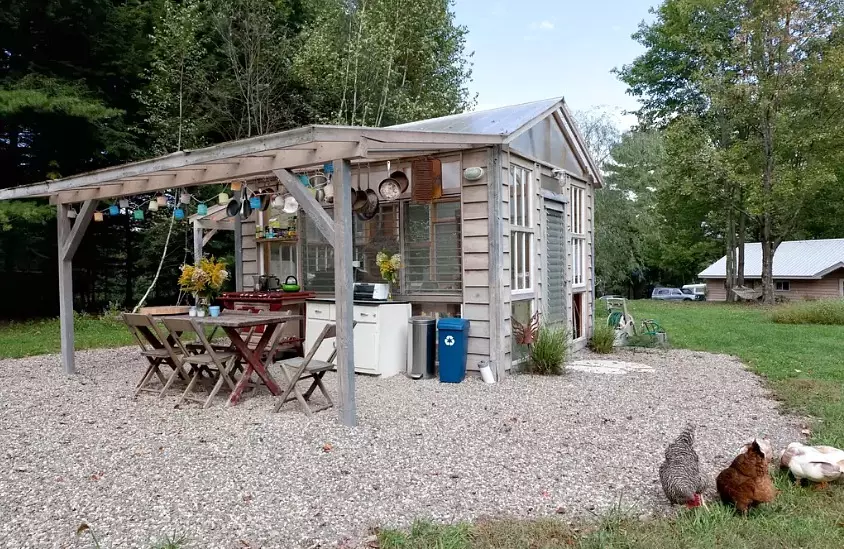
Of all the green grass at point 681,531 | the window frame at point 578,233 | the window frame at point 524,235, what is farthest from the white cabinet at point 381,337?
the green grass at point 681,531

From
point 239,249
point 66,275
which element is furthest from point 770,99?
point 66,275

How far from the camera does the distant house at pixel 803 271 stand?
81.5 feet

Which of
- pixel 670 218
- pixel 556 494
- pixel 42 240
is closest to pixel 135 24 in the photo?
pixel 42 240

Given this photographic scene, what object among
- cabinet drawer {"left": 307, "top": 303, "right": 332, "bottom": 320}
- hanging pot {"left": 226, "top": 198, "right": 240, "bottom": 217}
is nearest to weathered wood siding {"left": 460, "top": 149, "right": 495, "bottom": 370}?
cabinet drawer {"left": 307, "top": 303, "right": 332, "bottom": 320}

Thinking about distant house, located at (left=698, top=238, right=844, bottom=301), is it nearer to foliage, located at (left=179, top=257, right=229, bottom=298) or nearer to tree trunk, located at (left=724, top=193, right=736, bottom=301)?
tree trunk, located at (left=724, top=193, right=736, bottom=301)

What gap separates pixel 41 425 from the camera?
487 centimetres

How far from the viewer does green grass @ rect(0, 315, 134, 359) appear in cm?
952

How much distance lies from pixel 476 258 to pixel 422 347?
1202 mm

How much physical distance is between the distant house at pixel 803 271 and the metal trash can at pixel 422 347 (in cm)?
2336

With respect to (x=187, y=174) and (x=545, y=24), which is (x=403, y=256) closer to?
(x=187, y=174)

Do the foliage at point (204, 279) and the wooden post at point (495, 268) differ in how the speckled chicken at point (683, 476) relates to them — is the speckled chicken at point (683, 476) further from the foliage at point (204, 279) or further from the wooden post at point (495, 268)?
the foliage at point (204, 279)

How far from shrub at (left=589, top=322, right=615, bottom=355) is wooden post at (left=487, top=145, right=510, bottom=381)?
3152mm

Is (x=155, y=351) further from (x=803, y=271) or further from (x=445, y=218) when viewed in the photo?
(x=803, y=271)

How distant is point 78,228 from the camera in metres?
6.94
